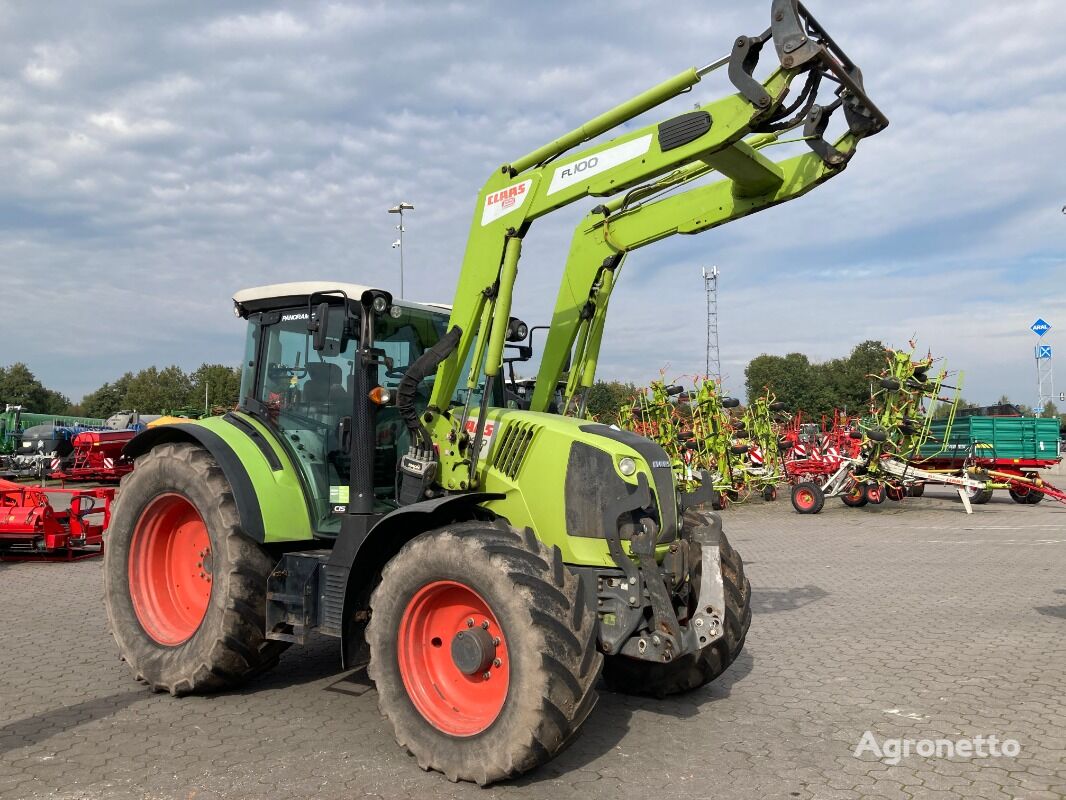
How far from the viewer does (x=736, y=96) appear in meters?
4.34

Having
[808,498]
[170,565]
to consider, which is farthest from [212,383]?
[170,565]

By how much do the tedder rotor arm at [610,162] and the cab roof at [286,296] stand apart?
26.3 inches

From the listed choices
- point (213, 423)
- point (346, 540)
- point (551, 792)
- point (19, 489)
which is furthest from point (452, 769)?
point (19, 489)

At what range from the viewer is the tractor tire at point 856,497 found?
19.1m

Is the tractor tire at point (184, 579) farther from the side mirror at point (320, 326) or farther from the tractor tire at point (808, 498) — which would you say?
the tractor tire at point (808, 498)

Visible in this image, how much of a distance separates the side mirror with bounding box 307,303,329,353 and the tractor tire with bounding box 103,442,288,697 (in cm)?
112

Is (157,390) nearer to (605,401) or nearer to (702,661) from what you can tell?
(605,401)

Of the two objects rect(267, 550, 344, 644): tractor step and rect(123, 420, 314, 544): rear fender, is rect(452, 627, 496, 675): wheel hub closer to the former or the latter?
rect(267, 550, 344, 644): tractor step

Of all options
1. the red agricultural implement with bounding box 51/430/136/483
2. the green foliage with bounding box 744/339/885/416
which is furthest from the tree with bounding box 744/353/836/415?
the red agricultural implement with bounding box 51/430/136/483

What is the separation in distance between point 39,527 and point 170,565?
6.29 m

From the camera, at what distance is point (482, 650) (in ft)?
14.0

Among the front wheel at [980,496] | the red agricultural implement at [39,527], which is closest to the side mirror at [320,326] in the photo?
the red agricultural implement at [39,527]

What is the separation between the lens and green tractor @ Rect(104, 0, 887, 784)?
13.7 ft

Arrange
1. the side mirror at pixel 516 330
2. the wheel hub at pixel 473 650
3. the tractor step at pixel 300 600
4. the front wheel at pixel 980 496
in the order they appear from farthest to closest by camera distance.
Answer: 1. the front wheel at pixel 980 496
2. the side mirror at pixel 516 330
3. the tractor step at pixel 300 600
4. the wheel hub at pixel 473 650
